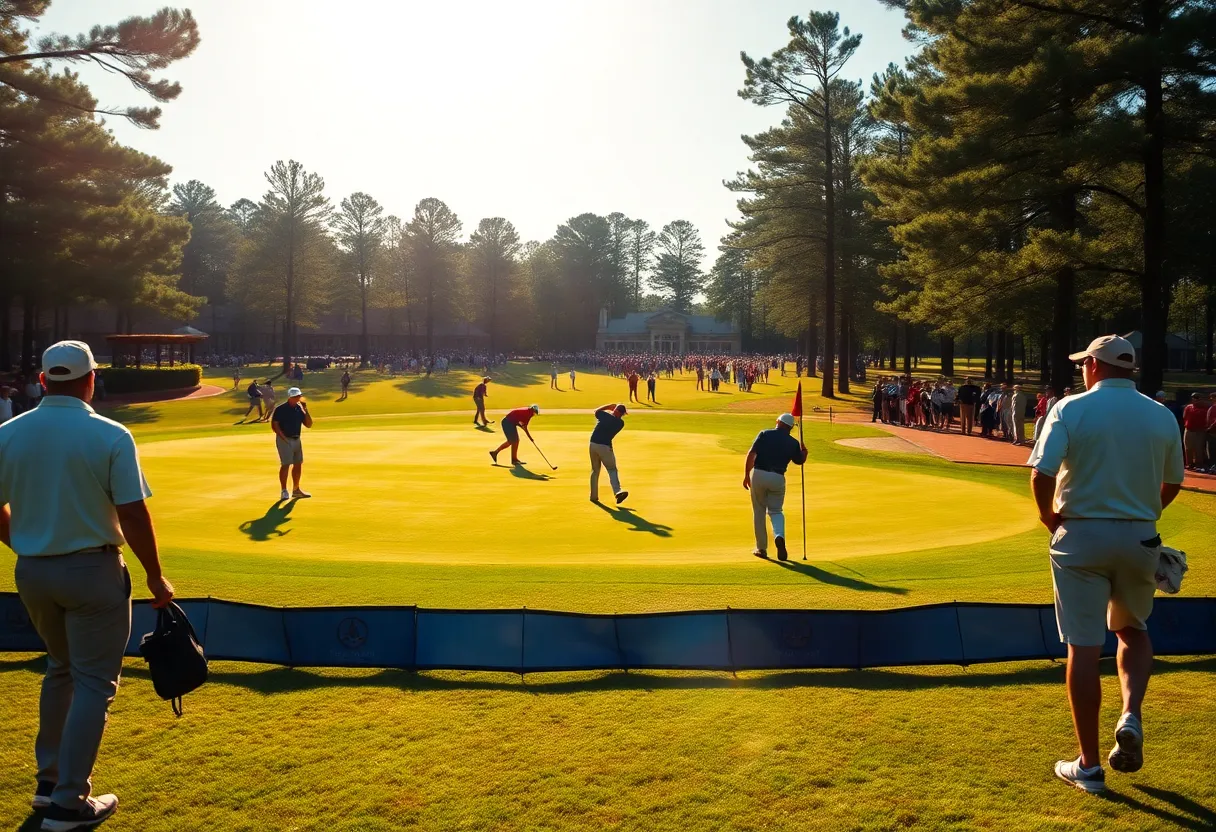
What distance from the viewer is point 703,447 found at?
28.2 m

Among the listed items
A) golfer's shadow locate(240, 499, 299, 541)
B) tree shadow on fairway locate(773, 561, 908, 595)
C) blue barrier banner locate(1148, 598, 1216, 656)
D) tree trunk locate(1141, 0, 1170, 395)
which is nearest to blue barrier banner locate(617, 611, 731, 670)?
tree shadow on fairway locate(773, 561, 908, 595)

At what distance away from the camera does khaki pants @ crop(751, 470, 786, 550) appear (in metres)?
12.1

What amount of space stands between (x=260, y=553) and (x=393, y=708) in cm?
636

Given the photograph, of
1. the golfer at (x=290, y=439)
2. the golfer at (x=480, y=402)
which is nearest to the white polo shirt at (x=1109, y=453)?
the golfer at (x=290, y=439)

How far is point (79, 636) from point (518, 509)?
37.0 feet

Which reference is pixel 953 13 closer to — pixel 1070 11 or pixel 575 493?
pixel 1070 11

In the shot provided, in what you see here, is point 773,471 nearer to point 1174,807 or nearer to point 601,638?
point 601,638

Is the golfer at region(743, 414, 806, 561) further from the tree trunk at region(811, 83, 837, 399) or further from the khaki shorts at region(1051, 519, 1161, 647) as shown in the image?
the tree trunk at region(811, 83, 837, 399)

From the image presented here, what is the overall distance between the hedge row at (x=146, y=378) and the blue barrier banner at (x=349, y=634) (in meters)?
48.9

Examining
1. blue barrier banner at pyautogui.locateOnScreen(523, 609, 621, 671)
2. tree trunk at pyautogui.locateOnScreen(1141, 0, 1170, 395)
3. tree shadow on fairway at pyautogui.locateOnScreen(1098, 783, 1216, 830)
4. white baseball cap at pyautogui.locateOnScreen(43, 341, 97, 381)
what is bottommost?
tree shadow on fairway at pyautogui.locateOnScreen(1098, 783, 1216, 830)

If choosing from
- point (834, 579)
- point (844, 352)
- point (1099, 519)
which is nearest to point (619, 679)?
point (1099, 519)

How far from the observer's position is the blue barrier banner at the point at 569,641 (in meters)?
7.17

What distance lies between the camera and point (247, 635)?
7352 millimetres

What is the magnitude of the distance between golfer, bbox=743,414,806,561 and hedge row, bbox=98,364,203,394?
47.1 meters
